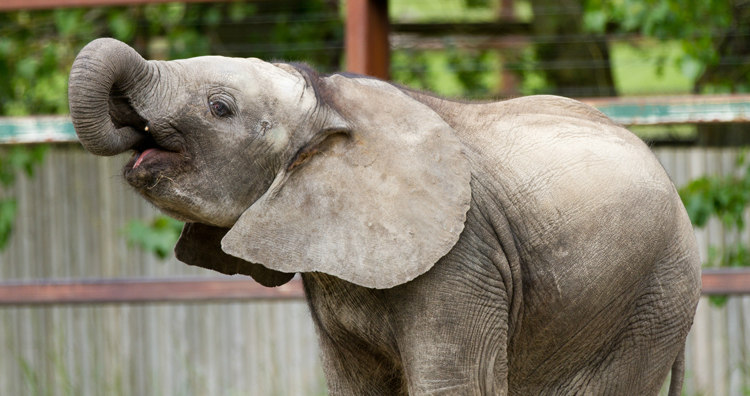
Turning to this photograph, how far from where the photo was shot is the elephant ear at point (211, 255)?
9.56ft

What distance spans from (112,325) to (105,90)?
4734 mm

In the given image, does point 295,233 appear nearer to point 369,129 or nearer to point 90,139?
point 369,129

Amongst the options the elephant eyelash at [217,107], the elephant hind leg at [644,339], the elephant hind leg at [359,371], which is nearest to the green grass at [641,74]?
the elephant hind leg at [644,339]

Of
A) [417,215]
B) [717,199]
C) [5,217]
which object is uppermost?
[417,215]

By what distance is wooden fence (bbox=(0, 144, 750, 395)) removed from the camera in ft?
21.5

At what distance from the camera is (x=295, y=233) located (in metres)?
2.51

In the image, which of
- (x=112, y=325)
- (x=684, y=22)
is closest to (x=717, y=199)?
(x=684, y=22)

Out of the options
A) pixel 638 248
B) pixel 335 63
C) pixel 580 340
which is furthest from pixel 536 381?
pixel 335 63

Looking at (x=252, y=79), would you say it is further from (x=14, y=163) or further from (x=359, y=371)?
(x=14, y=163)

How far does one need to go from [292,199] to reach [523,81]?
207 inches

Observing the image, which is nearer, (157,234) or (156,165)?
(156,165)

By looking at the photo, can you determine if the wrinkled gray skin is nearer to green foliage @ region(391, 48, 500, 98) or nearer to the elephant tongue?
the elephant tongue

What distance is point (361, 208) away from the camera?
2.53m

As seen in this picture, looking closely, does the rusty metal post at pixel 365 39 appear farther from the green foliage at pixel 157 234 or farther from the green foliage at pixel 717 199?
→ the green foliage at pixel 717 199
